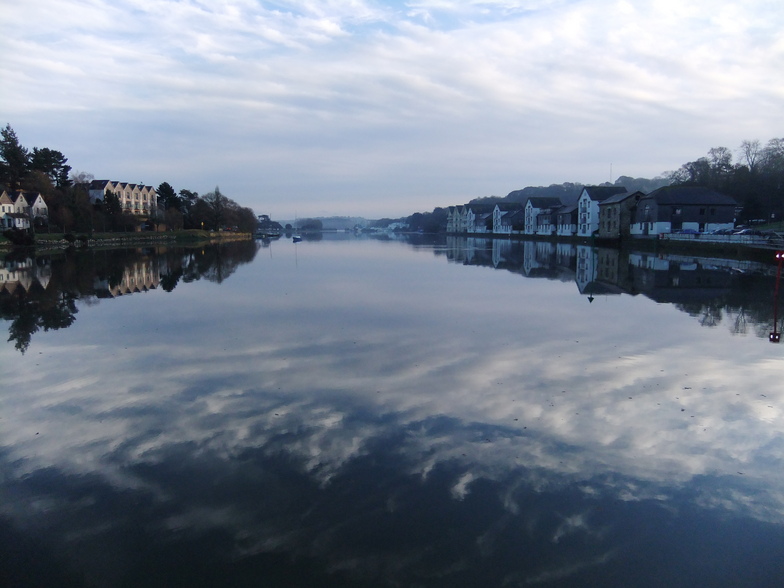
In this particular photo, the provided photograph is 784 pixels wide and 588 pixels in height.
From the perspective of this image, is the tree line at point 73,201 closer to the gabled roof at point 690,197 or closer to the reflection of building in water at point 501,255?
the reflection of building in water at point 501,255

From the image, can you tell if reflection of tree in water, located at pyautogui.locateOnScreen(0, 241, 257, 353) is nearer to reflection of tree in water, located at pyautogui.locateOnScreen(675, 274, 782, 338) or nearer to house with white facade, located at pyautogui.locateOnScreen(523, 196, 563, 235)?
reflection of tree in water, located at pyautogui.locateOnScreen(675, 274, 782, 338)

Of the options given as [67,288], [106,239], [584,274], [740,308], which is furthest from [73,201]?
[740,308]

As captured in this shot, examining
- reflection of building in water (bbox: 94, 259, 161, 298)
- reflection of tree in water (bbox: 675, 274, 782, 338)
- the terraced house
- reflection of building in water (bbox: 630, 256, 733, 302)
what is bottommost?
reflection of tree in water (bbox: 675, 274, 782, 338)

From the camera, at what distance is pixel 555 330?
11.4 metres

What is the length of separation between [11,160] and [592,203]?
6775cm

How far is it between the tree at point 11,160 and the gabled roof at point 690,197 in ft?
230

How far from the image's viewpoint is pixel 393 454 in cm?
543

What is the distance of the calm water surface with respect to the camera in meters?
3.83

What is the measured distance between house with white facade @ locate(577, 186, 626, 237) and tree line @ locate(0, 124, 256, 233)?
53341mm

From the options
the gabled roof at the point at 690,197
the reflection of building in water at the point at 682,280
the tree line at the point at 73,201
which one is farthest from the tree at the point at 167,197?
the reflection of building in water at the point at 682,280

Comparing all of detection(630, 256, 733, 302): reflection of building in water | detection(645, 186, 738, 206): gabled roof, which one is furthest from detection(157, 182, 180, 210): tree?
detection(630, 256, 733, 302): reflection of building in water

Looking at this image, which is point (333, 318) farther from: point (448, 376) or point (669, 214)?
point (669, 214)

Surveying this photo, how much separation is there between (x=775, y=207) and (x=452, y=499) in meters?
63.2

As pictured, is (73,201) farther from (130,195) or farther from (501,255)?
(501,255)
